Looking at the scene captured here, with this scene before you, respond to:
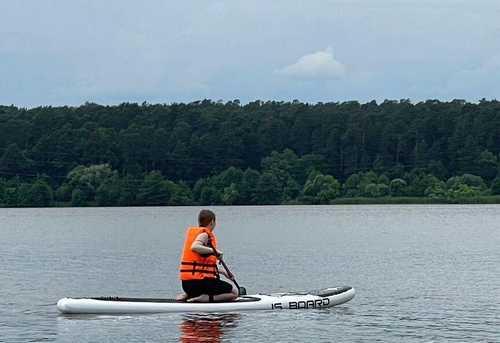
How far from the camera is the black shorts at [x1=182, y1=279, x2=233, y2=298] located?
73.2ft

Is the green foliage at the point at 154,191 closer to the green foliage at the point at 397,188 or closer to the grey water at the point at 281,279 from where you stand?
the green foliage at the point at 397,188

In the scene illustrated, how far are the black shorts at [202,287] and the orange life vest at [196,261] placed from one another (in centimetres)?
14

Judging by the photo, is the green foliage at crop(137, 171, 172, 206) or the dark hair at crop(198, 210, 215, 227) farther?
the green foliage at crop(137, 171, 172, 206)

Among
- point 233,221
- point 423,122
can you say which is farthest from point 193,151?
point 233,221

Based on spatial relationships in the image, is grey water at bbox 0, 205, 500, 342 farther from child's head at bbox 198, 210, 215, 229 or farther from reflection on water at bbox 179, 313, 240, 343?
child's head at bbox 198, 210, 215, 229

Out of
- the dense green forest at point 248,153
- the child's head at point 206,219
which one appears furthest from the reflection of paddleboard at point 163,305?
the dense green forest at point 248,153

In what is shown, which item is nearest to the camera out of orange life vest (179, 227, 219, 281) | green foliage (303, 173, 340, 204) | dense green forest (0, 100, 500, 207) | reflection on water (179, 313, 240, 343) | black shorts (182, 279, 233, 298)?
reflection on water (179, 313, 240, 343)

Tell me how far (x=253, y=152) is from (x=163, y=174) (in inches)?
581

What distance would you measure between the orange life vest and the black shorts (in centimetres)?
14

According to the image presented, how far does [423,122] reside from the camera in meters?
156

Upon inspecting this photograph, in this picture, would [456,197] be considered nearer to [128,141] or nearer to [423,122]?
[423,122]

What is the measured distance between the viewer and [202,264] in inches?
870

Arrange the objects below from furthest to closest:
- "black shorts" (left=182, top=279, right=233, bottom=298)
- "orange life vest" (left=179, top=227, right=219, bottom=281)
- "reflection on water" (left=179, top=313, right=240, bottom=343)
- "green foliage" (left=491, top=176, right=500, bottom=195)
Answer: "green foliage" (left=491, top=176, right=500, bottom=195)
"black shorts" (left=182, top=279, right=233, bottom=298)
"orange life vest" (left=179, top=227, right=219, bottom=281)
"reflection on water" (left=179, top=313, right=240, bottom=343)

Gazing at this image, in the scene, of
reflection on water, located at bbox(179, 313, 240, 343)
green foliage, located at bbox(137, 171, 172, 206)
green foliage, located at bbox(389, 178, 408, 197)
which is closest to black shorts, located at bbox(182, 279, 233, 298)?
reflection on water, located at bbox(179, 313, 240, 343)
